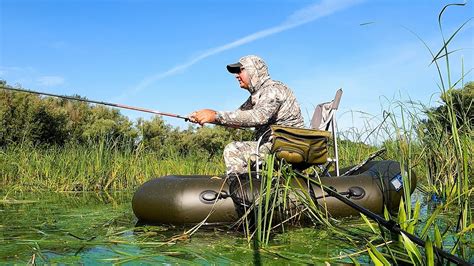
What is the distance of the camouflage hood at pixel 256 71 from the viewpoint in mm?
4145

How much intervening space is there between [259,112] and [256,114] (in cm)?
3

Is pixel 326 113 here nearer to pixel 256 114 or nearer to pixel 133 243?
pixel 256 114

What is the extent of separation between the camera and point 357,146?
19.4ft

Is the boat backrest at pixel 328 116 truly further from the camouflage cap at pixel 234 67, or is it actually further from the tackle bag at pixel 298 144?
the camouflage cap at pixel 234 67

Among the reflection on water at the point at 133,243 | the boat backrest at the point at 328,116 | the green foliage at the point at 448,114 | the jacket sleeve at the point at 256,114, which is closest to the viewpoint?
the green foliage at the point at 448,114

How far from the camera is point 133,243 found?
2.80m

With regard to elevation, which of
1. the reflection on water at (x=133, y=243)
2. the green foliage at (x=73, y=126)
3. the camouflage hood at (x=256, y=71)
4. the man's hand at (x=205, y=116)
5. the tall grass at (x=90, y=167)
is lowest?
the reflection on water at (x=133, y=243)

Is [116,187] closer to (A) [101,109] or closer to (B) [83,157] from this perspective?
(B) [83,157]

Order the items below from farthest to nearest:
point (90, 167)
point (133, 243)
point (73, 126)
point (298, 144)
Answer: point (73, 126), point (90, 167), point (298, 144), point (133, 243)

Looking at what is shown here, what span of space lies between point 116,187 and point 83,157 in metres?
0.69

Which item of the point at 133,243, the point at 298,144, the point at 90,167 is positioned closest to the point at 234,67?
the point at 298,144

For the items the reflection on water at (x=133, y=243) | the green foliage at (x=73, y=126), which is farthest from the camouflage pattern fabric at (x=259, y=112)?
the green foliage at (x=73, y=126)

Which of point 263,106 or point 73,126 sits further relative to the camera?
point 73,126

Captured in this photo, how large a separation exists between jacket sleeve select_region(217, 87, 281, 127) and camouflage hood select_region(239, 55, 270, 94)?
0.81 ft
